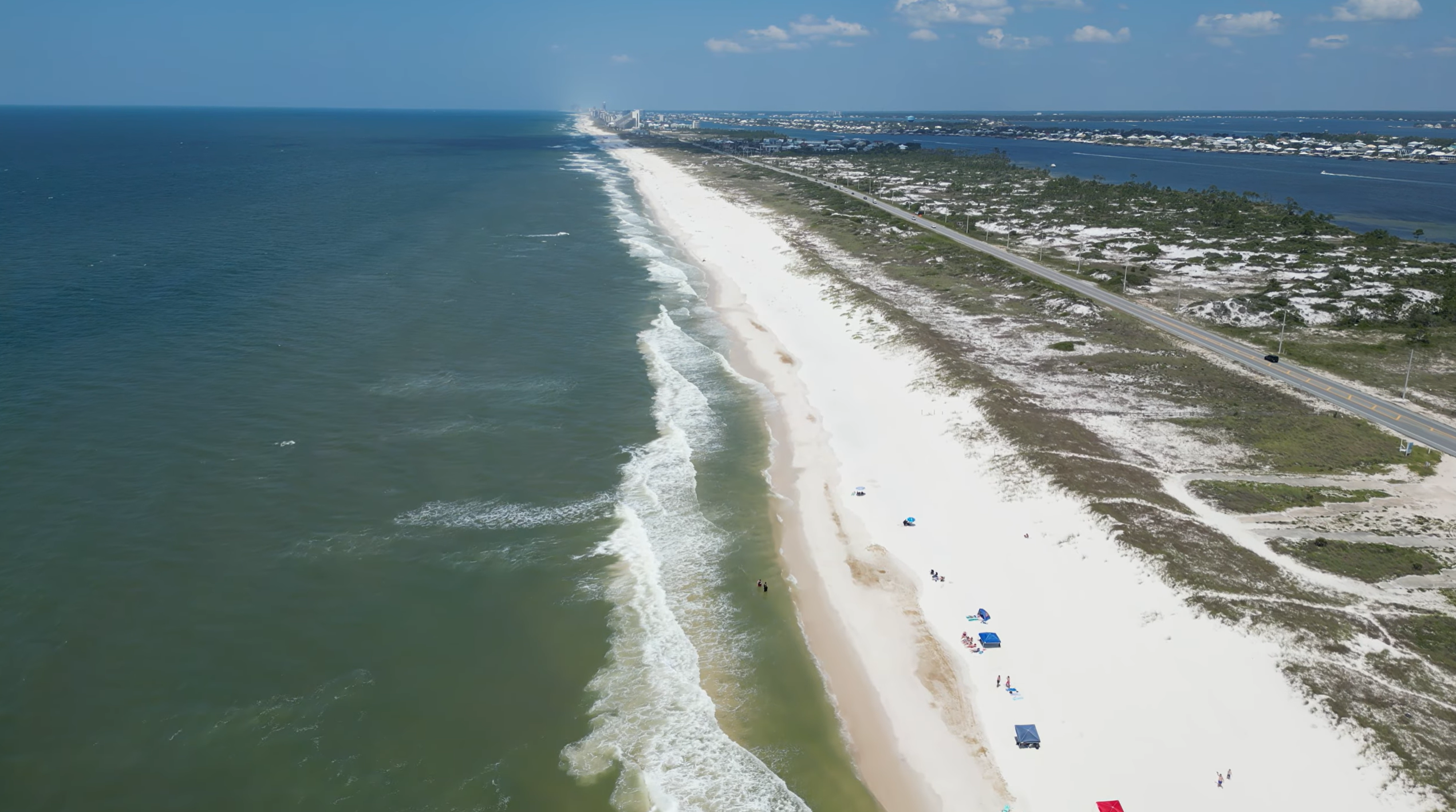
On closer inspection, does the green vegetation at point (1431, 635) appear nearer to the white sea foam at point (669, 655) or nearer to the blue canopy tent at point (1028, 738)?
the blue canopy tent at point (1028, 738)

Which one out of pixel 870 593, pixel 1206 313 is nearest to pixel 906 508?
pixel 870 593

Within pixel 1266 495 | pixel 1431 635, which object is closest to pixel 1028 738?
pixel 1431 635

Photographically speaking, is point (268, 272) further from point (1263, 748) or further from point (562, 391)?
point (1263, 748)

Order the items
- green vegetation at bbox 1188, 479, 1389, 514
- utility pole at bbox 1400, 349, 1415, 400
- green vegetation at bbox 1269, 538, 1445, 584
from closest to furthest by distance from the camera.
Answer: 1. green vegetation at bbox 1269, 538, 1445, 584
2. green vegetation at bbox 1188, 479, 1389, 514
3. utility pole at bbox 1400, 349, 1415, 400

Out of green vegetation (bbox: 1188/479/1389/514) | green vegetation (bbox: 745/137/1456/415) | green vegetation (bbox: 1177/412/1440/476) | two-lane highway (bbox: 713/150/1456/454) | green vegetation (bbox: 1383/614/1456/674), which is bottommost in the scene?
green vegetation (bbox: 1383/614/1456/674)

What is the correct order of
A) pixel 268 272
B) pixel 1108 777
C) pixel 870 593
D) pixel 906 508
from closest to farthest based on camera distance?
pixel 1108 777 → pixel 870 593 → pixel 906 508 → pixel 268 272

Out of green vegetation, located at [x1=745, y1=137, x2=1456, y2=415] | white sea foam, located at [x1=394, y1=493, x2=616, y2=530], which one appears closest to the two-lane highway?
green vegetation, located at [x1=745, y1=137, x2=1456, y2=415]

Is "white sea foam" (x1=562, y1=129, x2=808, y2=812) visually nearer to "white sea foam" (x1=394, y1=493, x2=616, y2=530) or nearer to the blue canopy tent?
"white sea foam" (x1=394, y1=493, x2=616, y2=530)
